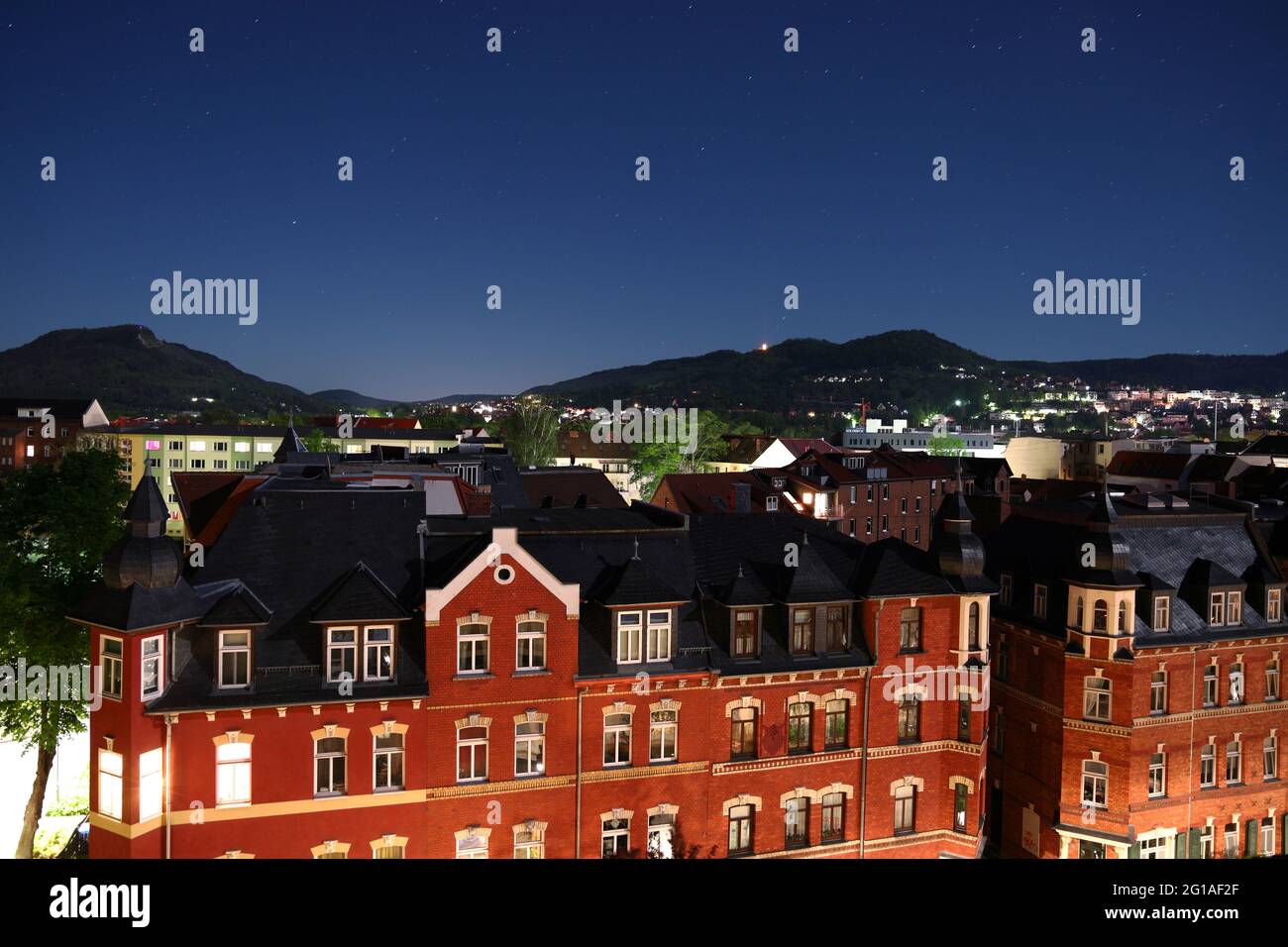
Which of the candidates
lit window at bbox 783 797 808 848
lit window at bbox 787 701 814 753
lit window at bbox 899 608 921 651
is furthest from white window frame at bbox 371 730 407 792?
lit window at bbox 899 608 921 651

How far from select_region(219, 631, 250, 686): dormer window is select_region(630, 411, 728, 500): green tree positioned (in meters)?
64.1

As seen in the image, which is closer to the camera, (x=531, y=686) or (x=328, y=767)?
(x=328, y=767)

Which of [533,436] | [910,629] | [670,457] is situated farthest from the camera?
[533,436]

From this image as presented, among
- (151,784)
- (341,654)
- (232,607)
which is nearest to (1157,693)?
(341,654)

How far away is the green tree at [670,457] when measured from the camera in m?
97.1

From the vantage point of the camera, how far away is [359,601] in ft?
77.2

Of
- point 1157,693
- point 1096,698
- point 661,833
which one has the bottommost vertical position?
point 661,833

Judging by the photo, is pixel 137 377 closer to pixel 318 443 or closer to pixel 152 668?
pixel 318 443

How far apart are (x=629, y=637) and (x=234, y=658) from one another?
10218 mm

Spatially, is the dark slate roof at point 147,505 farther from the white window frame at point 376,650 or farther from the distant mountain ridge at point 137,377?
the distant mountain ridge at point 137,377

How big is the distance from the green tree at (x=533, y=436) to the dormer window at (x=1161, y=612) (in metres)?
81.5

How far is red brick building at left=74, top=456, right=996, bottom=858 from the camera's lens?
22234 millimetres

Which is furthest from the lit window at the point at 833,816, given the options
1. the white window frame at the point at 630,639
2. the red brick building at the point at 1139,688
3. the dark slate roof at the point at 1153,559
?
the dark slate roof at the point at 1153,559
